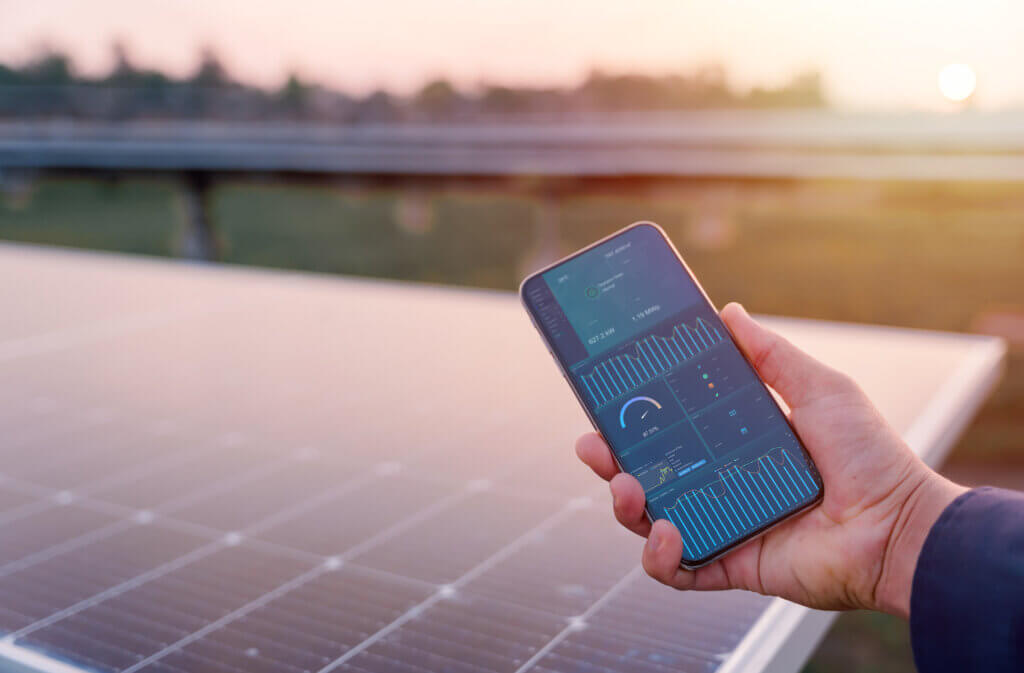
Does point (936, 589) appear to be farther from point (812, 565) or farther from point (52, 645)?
point (52, 645)

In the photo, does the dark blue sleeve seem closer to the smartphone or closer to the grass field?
the smartphone

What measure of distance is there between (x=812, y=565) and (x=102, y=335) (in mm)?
2836

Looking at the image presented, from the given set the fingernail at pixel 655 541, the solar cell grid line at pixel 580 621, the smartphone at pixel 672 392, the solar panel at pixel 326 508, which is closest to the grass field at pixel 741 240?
the solar panel at pixel 326 508

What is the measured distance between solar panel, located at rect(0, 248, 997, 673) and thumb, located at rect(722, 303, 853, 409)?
358mm

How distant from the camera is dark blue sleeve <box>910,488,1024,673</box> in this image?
118 cm

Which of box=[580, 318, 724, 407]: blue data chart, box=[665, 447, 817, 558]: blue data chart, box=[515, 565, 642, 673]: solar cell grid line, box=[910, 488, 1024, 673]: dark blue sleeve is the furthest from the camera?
box=[580, 318, 724, 407]: blue data chart

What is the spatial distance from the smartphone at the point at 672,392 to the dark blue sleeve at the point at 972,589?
0.97 feet

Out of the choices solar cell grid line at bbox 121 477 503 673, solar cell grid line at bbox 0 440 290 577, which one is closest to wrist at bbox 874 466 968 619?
solar cell grid line at bbox 121 477 503 673

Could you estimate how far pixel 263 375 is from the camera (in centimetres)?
301

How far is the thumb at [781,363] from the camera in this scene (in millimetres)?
1621

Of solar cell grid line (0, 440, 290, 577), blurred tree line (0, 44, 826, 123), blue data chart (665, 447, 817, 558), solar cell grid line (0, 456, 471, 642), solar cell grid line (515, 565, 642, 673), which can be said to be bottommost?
solar cell grid line (515, 565, 642, 673)

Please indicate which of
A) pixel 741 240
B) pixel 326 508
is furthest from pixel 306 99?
pixel 326 508

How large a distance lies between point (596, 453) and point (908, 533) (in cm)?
49

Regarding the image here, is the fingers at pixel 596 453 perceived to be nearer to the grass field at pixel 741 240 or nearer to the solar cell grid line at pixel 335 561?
the solar cell grid line at pixel 335 561
